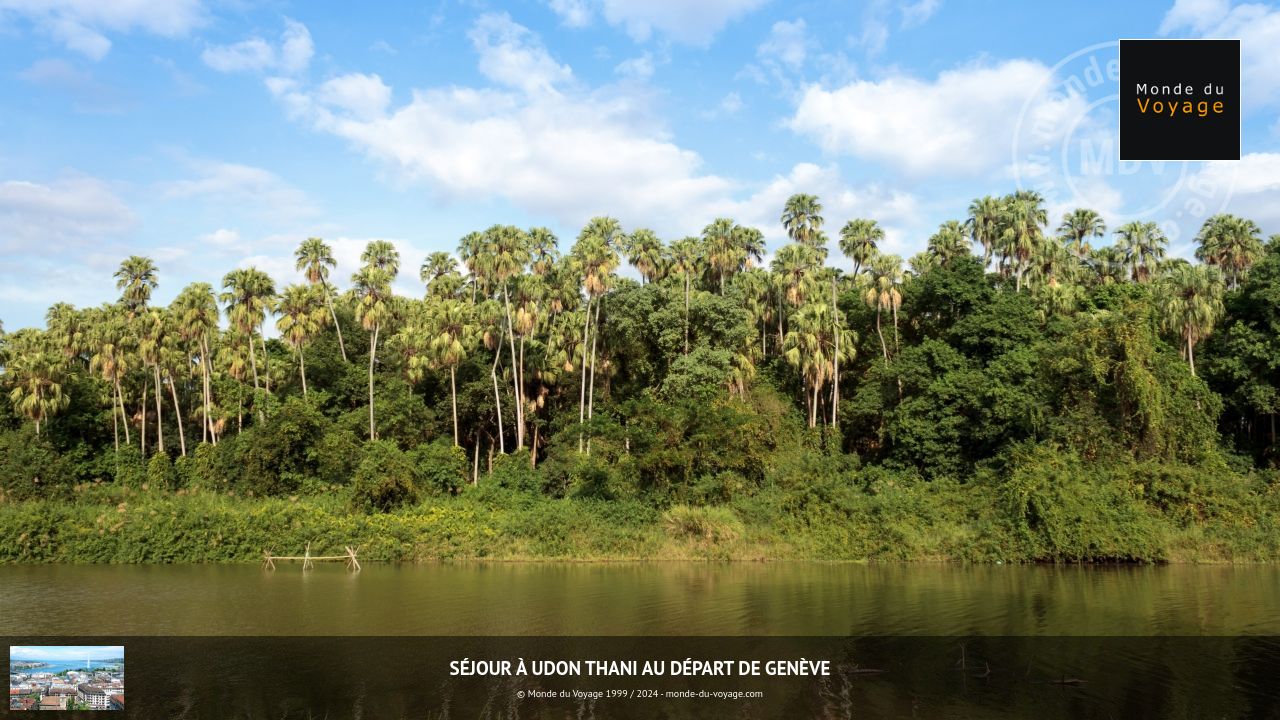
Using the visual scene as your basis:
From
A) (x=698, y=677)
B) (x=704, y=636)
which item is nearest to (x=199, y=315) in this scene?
(x=704, y=636)

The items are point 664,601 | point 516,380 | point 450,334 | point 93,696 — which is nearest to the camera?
point 93,696

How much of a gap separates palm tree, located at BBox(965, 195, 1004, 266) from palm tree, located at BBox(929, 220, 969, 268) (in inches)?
44.7

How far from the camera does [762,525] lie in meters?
41.1

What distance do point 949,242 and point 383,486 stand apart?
42770 mm

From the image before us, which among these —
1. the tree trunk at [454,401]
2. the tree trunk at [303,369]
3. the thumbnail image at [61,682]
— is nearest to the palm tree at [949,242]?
the tree trunk at [454,401]

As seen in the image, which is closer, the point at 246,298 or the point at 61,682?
the point at 61,682

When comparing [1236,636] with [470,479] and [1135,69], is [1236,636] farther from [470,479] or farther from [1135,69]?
[470,479]

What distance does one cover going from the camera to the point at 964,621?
75.7 ft

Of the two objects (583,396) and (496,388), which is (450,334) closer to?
(496,388)

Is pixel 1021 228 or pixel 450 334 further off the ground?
pixel 1021 228

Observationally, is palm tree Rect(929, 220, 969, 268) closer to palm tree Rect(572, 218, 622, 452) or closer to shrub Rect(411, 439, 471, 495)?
palm tree Rect(572, 218, 622, 452)

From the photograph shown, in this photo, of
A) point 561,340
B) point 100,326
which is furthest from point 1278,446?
point 100,326

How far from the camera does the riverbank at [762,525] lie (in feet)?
120

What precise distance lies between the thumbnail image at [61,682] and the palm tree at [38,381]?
4911cm
